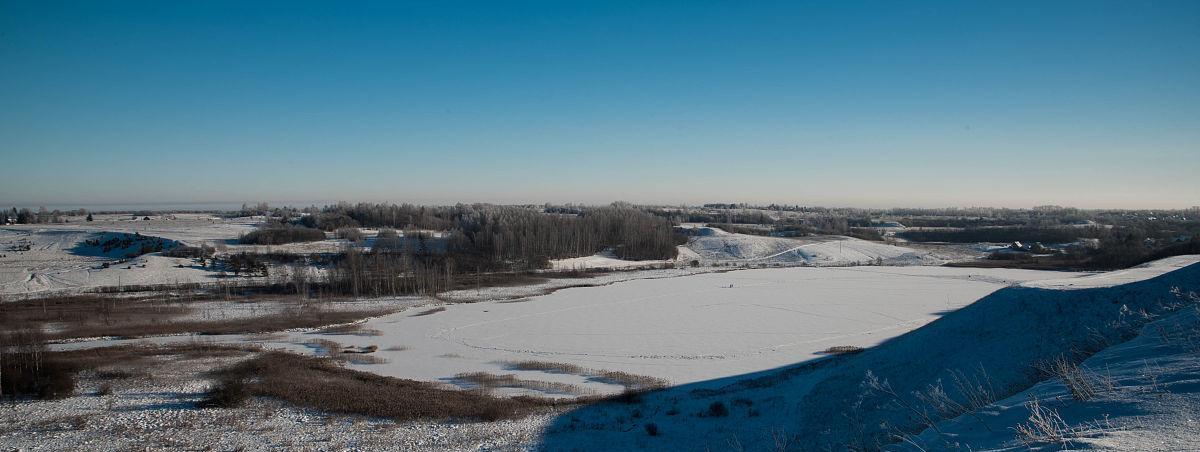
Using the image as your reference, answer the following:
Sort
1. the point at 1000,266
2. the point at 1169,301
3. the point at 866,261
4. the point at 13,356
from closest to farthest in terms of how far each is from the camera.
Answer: the point at 1169,301 < the point at 13,356 < the point at 1000,266 < the point at 866,261

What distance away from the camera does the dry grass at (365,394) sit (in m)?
17.0

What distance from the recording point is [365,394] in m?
18.7

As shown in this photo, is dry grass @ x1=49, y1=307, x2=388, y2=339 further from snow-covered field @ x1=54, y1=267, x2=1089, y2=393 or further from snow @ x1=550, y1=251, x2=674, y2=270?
snow @ x1=550, y1=251, x2=674, y2=270

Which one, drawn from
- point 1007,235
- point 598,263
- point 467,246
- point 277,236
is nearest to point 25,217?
point 277,236

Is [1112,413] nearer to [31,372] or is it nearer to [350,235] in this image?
[31,372]

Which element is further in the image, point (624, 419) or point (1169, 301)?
point (624, 419)

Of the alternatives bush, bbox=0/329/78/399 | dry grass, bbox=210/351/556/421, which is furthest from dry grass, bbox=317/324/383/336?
bush, bbox=0/329/78/399

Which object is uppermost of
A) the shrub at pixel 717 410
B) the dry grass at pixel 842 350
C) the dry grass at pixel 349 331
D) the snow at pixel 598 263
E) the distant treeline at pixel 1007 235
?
the distant treeline at pixel 1007 235

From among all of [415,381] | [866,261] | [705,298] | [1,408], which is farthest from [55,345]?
[866,261]

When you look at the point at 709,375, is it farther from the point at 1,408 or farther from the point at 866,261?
the point at 866,261

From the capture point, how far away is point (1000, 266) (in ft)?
208

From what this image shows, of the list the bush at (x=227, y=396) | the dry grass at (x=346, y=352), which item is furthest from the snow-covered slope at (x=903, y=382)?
the dry grass at (x=346, y=352)

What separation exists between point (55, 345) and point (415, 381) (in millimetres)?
19108

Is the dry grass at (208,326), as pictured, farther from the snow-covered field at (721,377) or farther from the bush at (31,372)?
the bush at (31,372)
